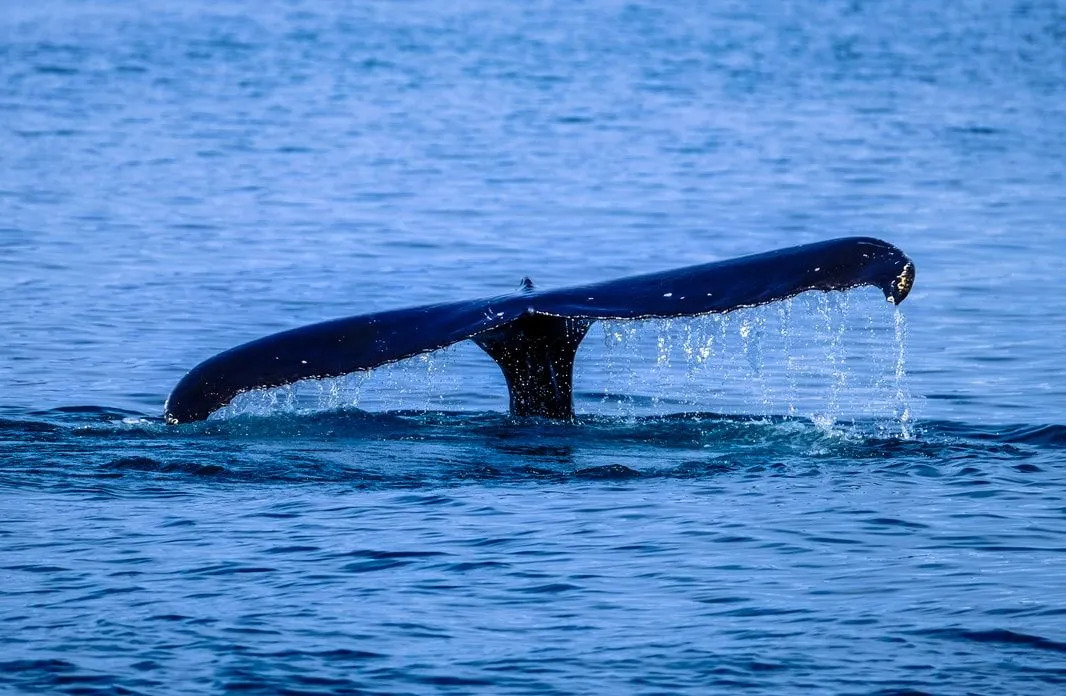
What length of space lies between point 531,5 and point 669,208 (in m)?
41.8

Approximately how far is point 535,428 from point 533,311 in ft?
4.91

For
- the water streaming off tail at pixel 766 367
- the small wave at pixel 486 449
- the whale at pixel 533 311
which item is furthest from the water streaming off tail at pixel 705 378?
the whale at pixel 533 311

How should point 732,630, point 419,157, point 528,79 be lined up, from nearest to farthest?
point 732,630
point 419,157
point 528,79

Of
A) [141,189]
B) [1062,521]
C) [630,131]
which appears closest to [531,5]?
[630,131]

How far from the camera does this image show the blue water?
7496 millimetres

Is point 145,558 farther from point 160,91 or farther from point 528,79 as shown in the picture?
point 528,79

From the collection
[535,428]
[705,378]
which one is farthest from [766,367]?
[535,428]

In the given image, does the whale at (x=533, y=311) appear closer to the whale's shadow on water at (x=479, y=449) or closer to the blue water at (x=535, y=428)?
the blue water at (x=535, y=428)

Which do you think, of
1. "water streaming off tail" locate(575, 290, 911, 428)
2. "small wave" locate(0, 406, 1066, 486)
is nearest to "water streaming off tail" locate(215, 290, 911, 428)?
"water streaming off tail" locate(575, 290, 911, 428)

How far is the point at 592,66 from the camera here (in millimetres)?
43500

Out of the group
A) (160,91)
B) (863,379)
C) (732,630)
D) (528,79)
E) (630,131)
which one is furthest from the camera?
(528,79)

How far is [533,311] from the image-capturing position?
9188mm

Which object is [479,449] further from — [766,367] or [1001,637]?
[766,367]

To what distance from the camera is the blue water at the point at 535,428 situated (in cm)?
750
